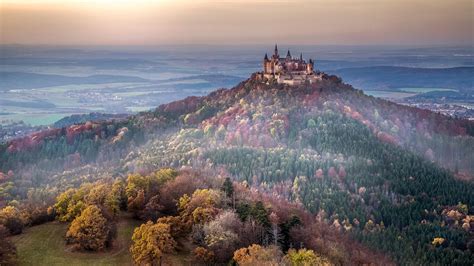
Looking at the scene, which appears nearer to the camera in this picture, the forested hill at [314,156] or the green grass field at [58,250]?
the green grass field at [58,250]

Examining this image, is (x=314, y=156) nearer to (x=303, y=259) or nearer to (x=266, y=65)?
(x=266, y=65)

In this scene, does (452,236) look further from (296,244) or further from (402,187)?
(296,244)

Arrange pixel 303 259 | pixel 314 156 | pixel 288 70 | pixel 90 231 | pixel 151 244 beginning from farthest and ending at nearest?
pixel 288 70 → pixel 314 156 → pixel 90 231 → pixel 151 244 → pixel 303 259

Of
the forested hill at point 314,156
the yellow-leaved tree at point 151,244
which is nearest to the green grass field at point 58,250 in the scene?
the yellow-leaved tree at point 151,244

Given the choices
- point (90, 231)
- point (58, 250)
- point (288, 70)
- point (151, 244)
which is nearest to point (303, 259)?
point (151, 244)

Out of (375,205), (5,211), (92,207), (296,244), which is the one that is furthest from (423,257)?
(5,211)

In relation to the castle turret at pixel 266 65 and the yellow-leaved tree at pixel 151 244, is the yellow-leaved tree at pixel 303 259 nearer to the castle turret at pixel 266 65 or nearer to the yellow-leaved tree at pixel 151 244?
the yellow-leaved tree at pixel 151 244

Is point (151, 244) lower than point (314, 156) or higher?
higher

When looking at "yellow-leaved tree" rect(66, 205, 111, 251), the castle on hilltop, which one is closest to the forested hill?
the castle on hilltop
